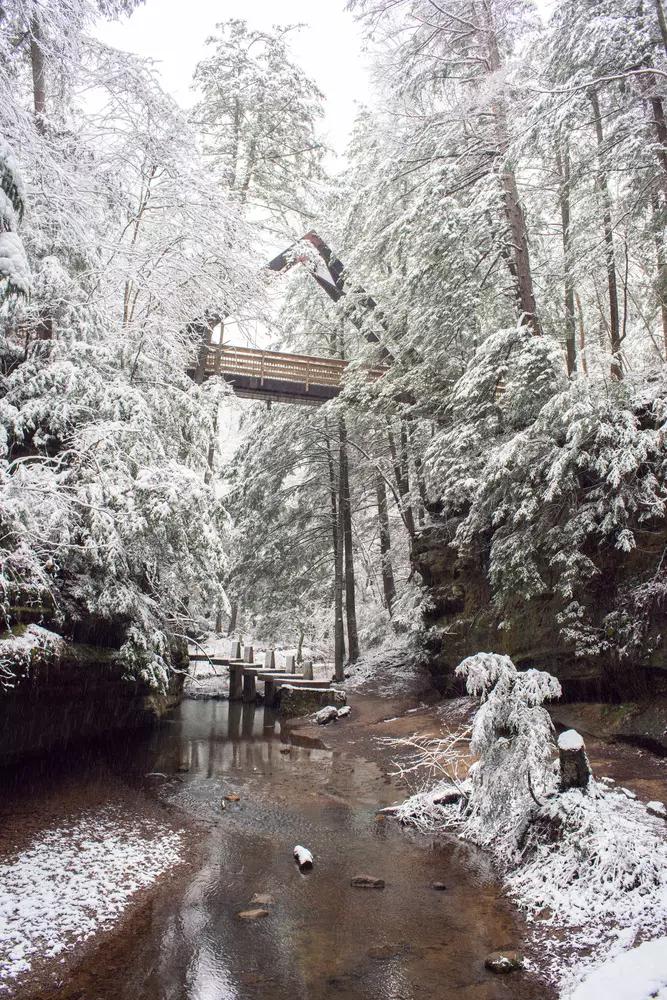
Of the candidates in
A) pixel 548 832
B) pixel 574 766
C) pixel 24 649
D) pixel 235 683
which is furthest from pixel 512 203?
pixel 235 683

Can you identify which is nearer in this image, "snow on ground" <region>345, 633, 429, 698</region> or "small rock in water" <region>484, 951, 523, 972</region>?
"small rock in water" <region>484, 951, 523, 972</region>

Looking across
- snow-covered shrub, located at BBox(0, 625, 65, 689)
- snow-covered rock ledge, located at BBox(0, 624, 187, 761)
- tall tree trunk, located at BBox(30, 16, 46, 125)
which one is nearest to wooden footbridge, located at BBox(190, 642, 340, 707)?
snow-covered rock ledge, located at BBox(0, 624, 187, 761)

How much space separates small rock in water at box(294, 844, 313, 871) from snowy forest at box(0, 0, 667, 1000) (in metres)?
0.13

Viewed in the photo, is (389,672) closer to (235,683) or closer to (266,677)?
(266,677)

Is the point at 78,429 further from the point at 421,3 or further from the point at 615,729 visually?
the point at 421,3

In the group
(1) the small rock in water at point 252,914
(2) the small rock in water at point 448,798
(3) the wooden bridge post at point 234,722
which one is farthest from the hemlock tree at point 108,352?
(2) the small rock in water at point 448,798

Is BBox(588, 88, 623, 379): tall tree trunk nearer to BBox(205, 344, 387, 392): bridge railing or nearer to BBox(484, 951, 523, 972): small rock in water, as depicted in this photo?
BBox(205, 344, 387, 392): bridge railing

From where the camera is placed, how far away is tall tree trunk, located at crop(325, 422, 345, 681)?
18266mm

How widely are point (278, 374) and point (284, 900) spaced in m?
14.4

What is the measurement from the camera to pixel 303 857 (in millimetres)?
5984

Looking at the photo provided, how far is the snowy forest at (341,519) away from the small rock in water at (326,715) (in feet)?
0.51

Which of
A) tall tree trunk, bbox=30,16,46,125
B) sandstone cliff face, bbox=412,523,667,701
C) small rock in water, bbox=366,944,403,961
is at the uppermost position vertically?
tall tree trunk, bbox=30,16,46,125

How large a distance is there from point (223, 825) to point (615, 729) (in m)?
5.83

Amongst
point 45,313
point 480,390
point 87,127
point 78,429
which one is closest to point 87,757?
point 78,429
